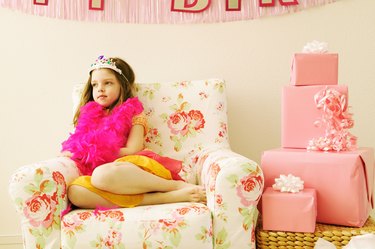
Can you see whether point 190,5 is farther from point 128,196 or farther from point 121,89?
point 128,196

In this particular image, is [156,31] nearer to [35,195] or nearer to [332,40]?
[332,40]

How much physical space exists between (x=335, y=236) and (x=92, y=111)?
1.16 m

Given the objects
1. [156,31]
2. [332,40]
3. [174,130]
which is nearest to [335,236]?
[174,130]

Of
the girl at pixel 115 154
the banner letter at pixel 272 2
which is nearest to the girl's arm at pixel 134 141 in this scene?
the girl at pixel 115 154

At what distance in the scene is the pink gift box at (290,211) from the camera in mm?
1684

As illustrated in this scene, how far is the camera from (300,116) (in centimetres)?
193

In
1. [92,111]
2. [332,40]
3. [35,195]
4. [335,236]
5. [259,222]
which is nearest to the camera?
[35,195]

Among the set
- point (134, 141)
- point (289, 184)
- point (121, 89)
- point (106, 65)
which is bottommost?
point (289, 184)

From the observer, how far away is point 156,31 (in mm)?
2398

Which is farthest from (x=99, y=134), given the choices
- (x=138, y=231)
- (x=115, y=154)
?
(x=138, y=231)

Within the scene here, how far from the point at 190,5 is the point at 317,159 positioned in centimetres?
108

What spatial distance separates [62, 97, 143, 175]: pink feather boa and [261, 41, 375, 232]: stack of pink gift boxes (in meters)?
0.64

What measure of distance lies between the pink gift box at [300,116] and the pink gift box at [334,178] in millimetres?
93

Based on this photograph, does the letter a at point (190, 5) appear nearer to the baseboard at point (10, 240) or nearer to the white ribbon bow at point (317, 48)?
the white ribbon bow at point (317, 48)
